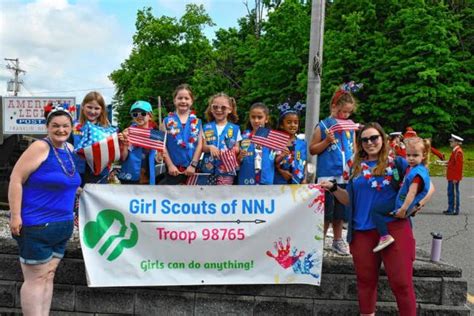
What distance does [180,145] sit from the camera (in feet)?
14.6

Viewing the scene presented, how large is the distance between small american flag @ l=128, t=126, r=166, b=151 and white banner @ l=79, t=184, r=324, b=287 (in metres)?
0.43

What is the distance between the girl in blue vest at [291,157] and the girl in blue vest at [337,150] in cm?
16

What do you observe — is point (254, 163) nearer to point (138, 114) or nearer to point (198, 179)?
point (198, 179)

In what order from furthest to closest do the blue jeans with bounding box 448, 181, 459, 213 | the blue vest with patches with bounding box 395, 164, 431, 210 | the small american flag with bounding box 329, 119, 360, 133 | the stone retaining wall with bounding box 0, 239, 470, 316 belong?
the blue jeans with bounding box 448, 181, 459, 213 < the small american flag with bounding box 329, 119, 360, 133 < the stone retaining wall with bounding box 0, 239, 470, 316 < the blue vest with patches with bounding box 395, 164, 431, 210

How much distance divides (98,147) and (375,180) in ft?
7.39

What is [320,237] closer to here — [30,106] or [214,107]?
[214,107]

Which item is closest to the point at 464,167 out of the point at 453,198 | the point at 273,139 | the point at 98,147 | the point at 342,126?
the point at 453,198

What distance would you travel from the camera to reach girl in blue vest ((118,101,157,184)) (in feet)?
14.1

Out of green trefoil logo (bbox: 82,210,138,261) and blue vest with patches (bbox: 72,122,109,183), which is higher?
blue vest with patches (bbox: 72,122,109,183)

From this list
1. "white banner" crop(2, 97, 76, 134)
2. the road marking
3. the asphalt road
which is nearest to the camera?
the road marking

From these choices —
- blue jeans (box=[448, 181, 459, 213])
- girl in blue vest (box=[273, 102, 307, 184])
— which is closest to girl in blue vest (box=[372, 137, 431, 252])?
girl in blue vest (box=[273, 102, 307, 184])

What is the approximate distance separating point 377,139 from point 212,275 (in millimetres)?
1748

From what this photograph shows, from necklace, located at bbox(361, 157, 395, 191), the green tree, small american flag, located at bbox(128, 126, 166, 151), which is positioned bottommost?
necklace, located at bbox(361, 157, 395, 191)

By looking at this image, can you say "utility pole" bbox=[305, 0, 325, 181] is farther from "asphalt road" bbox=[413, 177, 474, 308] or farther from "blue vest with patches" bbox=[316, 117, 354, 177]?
"blue vest with patches" bbox=[316, 117, 354, 177]
